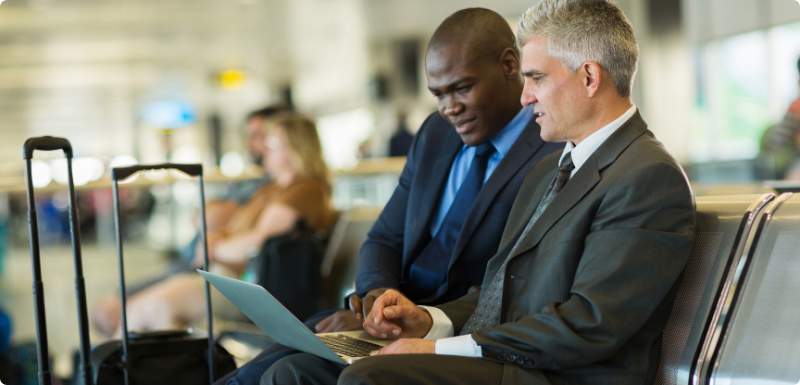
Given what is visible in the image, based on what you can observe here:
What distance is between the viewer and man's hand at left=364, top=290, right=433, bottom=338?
5.47 feet

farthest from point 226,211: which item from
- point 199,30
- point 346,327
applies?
point 199,30

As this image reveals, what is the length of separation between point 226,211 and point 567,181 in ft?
11.2

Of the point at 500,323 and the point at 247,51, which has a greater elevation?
the point at 247,51

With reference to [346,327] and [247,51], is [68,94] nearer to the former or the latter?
[247,51]

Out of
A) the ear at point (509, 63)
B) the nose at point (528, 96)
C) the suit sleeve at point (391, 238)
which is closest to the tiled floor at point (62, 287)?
the suit sleeve at point (391, 238)

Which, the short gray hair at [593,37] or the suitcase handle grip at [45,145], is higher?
the short gray hair at [593,37]

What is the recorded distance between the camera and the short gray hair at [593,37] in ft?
4.93

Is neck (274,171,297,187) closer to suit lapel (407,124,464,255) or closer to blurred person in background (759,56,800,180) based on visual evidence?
suit lapel (407,124,464,255)

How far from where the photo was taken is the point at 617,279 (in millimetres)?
1303

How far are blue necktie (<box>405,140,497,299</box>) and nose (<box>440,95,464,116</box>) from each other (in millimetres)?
133

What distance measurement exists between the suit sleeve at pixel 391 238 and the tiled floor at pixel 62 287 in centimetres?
210

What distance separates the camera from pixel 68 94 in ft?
60.3

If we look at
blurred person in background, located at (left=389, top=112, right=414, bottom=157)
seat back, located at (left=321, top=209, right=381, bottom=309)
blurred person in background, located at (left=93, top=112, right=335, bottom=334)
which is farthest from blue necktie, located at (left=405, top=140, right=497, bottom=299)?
blurred person in background, located at (left=389, top=112, right=414, bottom=157)

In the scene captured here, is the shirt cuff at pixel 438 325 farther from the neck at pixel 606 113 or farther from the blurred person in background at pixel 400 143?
the blurred person in background at pixel 400 143
